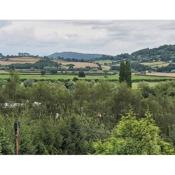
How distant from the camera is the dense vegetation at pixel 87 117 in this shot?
457 cm

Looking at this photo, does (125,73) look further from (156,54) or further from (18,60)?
(18,60)

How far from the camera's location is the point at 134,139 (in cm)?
468

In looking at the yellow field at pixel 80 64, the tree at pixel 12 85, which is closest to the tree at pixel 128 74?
the yellow field at pixel 80 64

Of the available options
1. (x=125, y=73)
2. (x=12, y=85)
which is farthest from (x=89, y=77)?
(x=12, y=85)

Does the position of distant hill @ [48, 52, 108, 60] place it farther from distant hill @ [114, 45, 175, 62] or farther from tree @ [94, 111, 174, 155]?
tree @ [94, 111, 174, 155]

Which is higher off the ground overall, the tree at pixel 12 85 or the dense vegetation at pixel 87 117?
the tree at pixel 12 85

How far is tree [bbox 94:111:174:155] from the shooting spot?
4.59 m

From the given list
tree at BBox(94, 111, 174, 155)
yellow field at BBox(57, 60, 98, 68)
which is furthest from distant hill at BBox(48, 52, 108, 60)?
tree at BBox(94, 111, 174, 155)

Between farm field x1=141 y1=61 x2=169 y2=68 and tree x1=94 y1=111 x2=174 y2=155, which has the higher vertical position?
farm field x1=141 y1=61 x2=169 y2=68

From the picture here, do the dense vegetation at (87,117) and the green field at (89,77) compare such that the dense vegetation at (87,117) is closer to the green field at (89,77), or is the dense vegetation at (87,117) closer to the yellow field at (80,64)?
the green field at (89,77)
